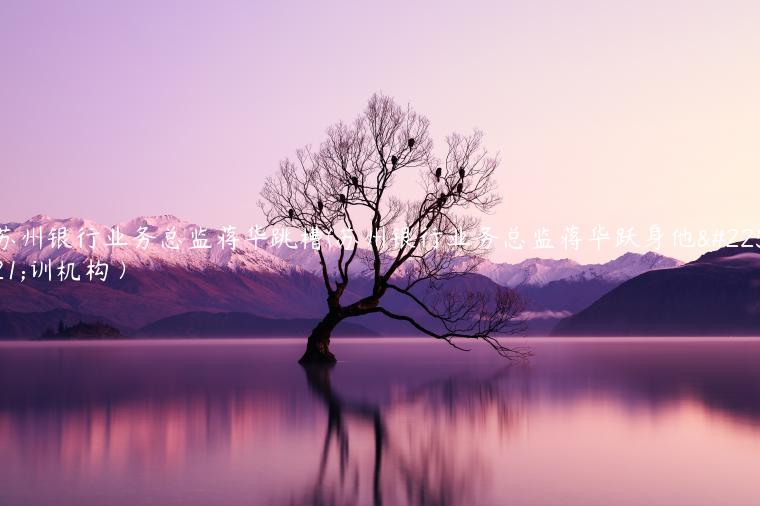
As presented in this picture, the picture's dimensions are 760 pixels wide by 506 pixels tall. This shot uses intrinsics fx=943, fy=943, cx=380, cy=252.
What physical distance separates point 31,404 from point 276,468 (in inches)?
647

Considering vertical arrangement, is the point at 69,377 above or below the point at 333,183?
below

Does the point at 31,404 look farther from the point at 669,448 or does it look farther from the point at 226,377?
the point at 669,448

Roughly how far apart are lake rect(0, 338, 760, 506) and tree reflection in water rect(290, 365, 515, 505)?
1.8 inches

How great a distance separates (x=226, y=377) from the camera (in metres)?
47.1

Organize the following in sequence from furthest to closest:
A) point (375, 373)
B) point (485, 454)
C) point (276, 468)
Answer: point (375, 373) → point (485, 454) → point (276, 468)

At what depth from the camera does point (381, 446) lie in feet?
63.3

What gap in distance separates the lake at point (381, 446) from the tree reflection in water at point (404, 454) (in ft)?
0.15

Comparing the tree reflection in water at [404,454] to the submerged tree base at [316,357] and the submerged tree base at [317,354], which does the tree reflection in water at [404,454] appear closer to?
the submerged tree base at [317,354]

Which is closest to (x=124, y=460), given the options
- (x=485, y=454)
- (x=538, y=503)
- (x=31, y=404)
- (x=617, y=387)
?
(x=485, y=454)

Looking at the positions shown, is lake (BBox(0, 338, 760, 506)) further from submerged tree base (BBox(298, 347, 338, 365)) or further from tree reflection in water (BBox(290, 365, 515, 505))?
submerged tree base (BBox(298, 347, 338, 365))

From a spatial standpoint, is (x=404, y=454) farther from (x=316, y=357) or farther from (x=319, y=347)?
(x=316, y=357)

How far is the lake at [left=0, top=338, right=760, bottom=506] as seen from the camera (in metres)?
14.3

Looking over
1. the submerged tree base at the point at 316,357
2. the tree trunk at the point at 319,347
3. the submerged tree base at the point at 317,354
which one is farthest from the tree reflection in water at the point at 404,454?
the submerged tree base at the point at 316,357

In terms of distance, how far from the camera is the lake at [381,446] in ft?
47.0
